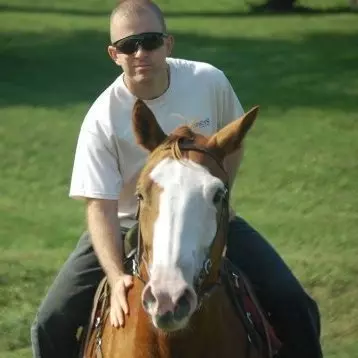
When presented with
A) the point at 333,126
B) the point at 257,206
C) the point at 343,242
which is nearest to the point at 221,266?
the point at 343,242

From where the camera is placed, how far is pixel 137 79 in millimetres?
5895

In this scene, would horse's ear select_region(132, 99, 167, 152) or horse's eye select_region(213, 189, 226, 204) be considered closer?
horse's eye select_region(213, 189, 226, 204)

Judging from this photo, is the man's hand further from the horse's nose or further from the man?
the horse's nose

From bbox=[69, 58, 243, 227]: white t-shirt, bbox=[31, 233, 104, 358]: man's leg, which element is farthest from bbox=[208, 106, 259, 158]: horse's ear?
bbox=[31, 233, 104, 358]: man's leg

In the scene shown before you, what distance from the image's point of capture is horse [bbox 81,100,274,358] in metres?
4.63

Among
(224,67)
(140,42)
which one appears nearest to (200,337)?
(140,42)

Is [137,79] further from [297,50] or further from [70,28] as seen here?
→ [70,28]

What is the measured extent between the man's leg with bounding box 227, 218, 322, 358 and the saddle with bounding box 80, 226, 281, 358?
0.36 feet

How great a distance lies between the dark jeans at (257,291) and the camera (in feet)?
19.9

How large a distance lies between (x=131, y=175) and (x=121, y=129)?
0.24 m

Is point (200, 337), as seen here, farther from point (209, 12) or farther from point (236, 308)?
point (209, 12)

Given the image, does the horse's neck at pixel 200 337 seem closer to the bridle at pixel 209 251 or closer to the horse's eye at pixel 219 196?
the bridle at pixel 209 251

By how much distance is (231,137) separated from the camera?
17.1 feet

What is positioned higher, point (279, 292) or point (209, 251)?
point (209, 251)
